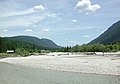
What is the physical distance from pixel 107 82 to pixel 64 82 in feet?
17.8

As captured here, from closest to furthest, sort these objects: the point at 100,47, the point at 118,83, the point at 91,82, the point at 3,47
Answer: the point at 118,83 → the point at 91,82 → the point at 3,47 → the point at 100,47

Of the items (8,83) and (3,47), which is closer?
(8,83)

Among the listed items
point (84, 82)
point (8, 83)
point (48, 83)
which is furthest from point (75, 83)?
point (8, 83)

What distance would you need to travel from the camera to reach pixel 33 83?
31.6 meters

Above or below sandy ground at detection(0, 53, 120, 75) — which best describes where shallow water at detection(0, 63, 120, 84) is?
below

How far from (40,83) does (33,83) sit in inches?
37.9

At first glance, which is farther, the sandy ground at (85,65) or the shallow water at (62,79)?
the sandy ground at (85,65)

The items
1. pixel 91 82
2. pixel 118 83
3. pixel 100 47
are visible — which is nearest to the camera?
pixel 118 83

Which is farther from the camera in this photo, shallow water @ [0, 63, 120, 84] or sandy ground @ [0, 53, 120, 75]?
sandy ground @ [0, 53, 120, 75]

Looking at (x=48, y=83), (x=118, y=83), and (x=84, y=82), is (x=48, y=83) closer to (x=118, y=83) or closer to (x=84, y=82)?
(x=84, y=82)

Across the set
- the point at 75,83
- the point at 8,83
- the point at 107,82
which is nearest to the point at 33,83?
the point at 8,83

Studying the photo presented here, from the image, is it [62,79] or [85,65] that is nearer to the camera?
[62,79]

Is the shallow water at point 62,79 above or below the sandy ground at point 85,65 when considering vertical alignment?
below

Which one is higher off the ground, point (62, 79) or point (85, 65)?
point (85, 65)
